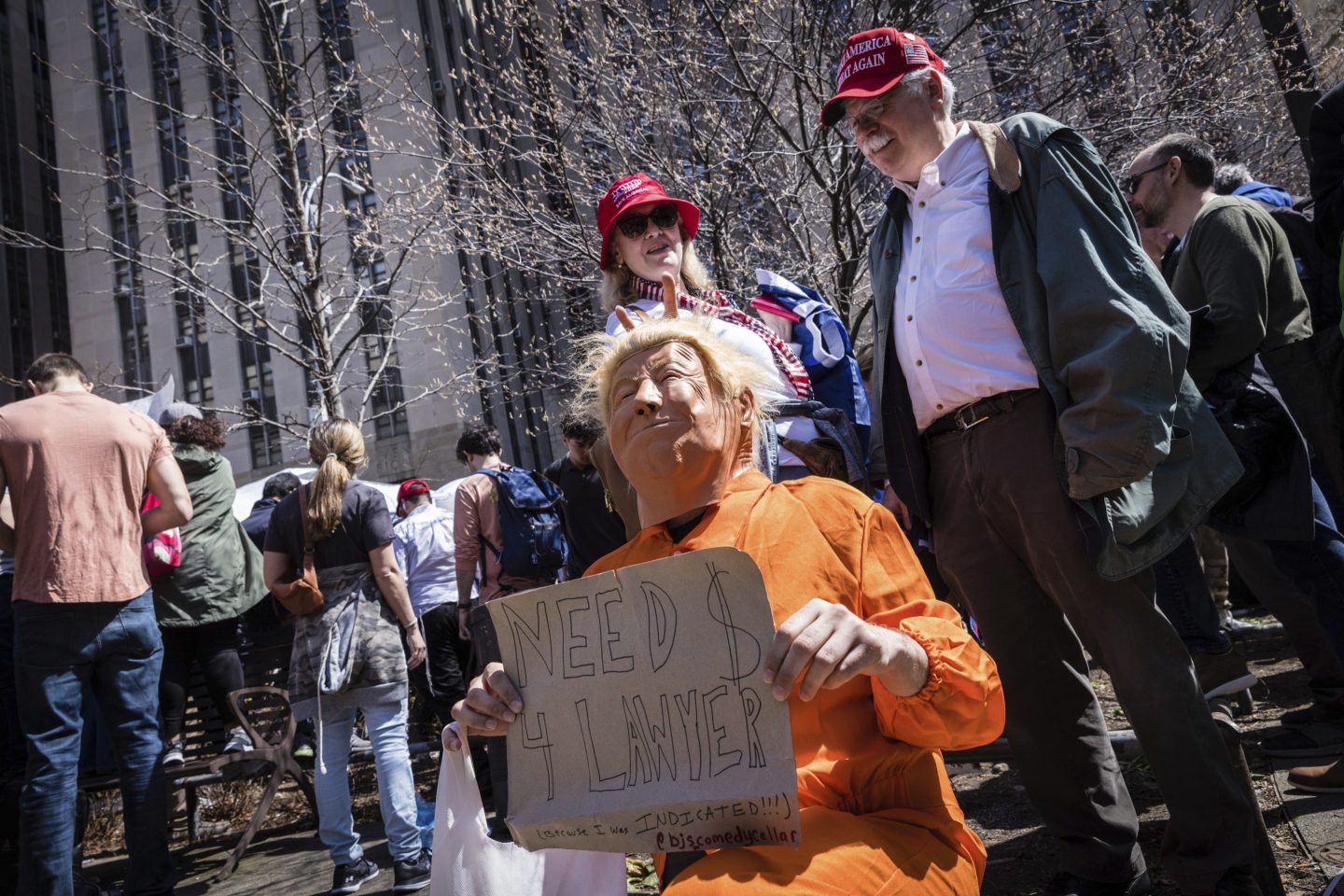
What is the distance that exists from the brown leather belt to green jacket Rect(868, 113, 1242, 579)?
9cm

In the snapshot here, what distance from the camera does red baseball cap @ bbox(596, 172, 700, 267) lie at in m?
3.34

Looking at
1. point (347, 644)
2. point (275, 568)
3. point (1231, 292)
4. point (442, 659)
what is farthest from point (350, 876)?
point (1231, 292)

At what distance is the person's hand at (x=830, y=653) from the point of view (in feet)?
4.53

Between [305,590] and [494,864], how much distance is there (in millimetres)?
3182

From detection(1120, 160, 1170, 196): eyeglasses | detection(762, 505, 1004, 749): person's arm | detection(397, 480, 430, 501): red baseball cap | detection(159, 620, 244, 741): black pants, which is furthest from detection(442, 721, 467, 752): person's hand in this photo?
detection(397, 480, 430, 501): red baseball cap

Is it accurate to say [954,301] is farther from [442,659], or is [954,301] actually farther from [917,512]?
[442,659]

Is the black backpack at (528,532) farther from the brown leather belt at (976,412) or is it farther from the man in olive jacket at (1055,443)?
the brown leather belt at (976,412)

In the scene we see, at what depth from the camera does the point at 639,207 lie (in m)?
3.35

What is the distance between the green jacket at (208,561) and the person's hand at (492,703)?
4.32m

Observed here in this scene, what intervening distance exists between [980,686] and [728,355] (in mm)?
852

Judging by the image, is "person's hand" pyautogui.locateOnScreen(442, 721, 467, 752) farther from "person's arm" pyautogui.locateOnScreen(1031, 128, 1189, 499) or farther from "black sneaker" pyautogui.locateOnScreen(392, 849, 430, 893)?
"black sneaker" pyautogui.locateOnScreen(392, 849, 430, 893)

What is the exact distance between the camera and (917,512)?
2879 mm

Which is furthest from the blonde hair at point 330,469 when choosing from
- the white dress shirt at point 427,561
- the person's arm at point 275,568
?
the white dress shirt at point 427,561

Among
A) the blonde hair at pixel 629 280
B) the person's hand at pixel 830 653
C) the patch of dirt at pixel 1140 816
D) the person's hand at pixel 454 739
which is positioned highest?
the blonde hair at pixel 629 280
